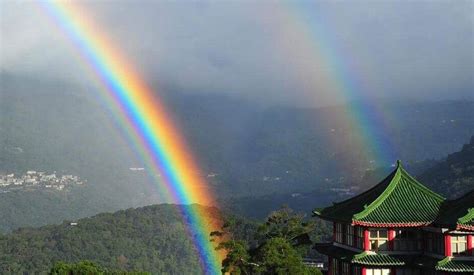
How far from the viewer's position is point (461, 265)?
27.5 metres

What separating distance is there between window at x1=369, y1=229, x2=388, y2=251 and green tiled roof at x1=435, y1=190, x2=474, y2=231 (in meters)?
2.19

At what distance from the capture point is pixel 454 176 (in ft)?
523

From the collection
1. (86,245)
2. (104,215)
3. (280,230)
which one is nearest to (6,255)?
(86,245)

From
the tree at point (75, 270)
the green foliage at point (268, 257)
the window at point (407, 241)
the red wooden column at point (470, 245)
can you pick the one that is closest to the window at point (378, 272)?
the window at point (407, 241)

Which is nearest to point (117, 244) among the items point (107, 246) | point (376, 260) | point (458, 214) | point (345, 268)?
point (107, 246)

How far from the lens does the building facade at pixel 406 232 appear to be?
2766 centimetres

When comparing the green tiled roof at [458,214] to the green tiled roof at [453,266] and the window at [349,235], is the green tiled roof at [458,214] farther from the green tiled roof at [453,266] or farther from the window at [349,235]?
the window at [349,235]

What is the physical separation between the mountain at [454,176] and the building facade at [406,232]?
376ft

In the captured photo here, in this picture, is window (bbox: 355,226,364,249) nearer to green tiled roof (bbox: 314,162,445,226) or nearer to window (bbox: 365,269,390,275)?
green tiled roof (bbox: 314,162,445,226)

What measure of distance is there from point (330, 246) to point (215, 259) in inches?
4117

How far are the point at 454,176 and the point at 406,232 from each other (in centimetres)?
13656

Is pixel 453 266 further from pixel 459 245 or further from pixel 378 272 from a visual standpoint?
pixel 378 272

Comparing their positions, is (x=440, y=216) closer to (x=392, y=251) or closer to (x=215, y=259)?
(x=392, y=251)

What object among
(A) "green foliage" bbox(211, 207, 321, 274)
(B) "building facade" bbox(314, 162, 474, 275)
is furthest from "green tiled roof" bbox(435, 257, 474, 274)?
(A) "green foliage" bbox(211, 207, 321, 274)
